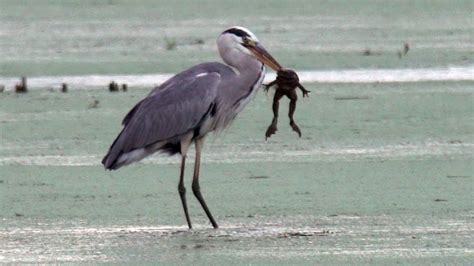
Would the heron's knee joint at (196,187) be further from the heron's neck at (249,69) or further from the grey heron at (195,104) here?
the heron's neck at (249,69)

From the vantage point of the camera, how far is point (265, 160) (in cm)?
1047

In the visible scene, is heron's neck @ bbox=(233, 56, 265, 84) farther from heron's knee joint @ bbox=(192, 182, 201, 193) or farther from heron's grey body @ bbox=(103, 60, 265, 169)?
heron's knee joint @ bbox=(192, 182, 201, 193)

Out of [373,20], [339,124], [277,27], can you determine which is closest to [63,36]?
[277,27]

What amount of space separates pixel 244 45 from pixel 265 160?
6.01ft

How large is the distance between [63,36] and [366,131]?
8.69m

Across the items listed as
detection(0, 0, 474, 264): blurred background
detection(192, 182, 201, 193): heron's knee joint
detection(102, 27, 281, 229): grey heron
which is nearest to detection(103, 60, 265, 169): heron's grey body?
detection(102, 27, 281, 229): grey heron

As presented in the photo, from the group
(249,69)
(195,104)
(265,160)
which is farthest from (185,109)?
(265,160)

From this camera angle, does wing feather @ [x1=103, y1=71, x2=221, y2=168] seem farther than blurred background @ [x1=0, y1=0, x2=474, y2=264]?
Yes

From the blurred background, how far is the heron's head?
791 mm

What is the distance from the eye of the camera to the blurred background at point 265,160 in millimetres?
7867

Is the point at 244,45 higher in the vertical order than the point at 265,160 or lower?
higher

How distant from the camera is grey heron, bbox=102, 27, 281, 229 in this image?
8.65 metres

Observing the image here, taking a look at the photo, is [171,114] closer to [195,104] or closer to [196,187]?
[195,104]

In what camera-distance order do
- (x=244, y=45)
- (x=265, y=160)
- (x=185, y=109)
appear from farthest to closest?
(x=265, y=160)
(x=244, y=45)
(x=185, y=109)
